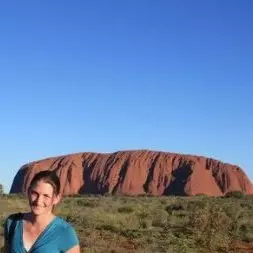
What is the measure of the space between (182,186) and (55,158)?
25354 millimetres

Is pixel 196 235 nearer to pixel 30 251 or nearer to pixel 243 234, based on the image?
pixel 243 234

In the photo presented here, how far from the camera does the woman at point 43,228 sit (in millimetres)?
3225

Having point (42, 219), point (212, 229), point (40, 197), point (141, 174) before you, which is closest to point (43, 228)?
point (42, 219)

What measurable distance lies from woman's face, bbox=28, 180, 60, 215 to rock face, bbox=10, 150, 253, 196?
85446mm

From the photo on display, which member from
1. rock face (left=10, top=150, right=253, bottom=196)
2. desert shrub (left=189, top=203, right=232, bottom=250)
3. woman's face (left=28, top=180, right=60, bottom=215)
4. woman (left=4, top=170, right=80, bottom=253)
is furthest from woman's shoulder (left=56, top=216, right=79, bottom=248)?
Result: rock face (left=10, top=150, right=253, bottom=196)

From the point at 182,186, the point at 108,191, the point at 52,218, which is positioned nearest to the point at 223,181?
the point at 182,186

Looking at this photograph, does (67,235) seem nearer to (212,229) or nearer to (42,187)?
(42,187)

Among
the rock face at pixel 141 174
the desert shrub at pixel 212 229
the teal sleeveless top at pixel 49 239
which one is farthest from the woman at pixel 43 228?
the rock face at pixel 141 174

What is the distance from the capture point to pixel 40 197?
324 centimetres

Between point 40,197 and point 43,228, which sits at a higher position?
point 40,197

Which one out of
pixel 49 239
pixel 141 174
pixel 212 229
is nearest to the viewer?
pixel 49 239

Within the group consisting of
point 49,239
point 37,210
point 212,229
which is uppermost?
point 37,210

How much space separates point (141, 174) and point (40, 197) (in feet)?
311

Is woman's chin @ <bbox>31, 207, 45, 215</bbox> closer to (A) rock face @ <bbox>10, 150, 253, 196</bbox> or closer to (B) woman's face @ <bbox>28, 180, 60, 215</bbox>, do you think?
(B) woman's face @ <bbox>28, 180, 60, 215</bbox>
